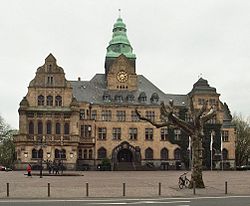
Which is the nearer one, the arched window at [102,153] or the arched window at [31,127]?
the arched window at [31,127]

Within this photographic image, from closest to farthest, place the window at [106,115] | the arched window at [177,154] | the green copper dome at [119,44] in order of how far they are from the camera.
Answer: the window at [106,115] → the arched window at [177,154] → the green copper dome at [119,44]

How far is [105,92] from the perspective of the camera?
8662 centimetres

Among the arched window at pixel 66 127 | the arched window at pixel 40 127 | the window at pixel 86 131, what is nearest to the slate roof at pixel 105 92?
the window at pixel 86 131

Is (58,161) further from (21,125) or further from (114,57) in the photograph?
(114,57)

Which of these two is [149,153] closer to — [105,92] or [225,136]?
[105,92]

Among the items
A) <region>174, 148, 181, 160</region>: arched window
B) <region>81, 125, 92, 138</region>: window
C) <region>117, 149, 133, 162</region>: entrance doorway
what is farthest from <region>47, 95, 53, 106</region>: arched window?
<region>174, 148, 181, 160</region>: arched window

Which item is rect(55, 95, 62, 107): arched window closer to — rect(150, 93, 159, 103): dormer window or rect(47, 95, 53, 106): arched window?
rect(47, 95, 53, 106): arched window

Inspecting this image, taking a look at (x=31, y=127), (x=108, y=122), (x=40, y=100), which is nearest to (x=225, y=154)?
(x=108, y=122)

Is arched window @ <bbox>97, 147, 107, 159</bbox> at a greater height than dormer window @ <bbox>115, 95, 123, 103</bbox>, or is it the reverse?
dormer window @ <bbox>115, 95, 123, 103</bbox>

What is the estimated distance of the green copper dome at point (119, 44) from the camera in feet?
309

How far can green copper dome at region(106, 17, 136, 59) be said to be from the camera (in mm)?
94312

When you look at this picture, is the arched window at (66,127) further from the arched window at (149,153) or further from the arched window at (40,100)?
the arched window at (149,153)

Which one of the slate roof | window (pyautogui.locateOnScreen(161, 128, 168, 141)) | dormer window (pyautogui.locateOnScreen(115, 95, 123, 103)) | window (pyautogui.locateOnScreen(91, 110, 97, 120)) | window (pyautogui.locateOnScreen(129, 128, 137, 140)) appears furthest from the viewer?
window (pyautogui.locateOnScreen(161, 128, 168, 141))

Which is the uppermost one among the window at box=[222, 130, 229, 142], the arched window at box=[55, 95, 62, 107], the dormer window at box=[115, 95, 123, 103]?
the dormer window at box=[115, 95, 123, 103]
